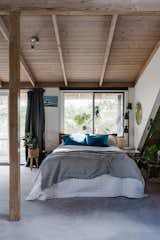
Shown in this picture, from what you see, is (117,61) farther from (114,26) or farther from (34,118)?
(34,118)

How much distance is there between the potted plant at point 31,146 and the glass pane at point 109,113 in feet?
5.79

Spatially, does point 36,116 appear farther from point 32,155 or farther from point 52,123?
point 32,155

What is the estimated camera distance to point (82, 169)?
461cm

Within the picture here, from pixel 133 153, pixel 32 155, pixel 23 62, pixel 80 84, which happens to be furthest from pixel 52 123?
pixel 133 153

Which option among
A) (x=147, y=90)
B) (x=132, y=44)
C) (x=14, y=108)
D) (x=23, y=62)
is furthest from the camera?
(x=147, y=90)

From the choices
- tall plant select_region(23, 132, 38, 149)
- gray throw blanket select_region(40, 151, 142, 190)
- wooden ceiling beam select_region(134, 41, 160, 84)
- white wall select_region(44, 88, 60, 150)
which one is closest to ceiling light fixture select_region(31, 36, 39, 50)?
gray throw blanket select_region(40, 151, 142, 190)

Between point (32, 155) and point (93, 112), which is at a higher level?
point (93, 112)

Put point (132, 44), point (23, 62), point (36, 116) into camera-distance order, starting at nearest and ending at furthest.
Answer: point (132, 44), point (23, 62), point (36, 116)

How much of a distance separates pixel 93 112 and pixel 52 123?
3.92 ft

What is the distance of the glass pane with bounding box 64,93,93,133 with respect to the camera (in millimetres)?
7602

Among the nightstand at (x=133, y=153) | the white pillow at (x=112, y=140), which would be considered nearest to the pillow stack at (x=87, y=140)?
the white pillow at (x=112, y=140)

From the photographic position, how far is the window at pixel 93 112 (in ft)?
24.9

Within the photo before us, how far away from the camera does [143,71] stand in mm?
6438

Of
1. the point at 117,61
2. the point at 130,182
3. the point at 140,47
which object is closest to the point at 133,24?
the point at 140,47
